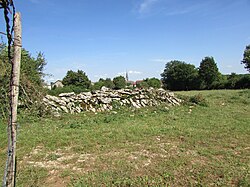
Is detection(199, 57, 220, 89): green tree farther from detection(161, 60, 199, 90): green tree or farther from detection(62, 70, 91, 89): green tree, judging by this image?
detection(62, 70, 91, 89): green tree

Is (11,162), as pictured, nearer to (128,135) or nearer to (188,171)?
(188,171)

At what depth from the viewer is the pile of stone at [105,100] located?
7578mm

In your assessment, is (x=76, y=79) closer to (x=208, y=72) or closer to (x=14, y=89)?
(x=208, y=72)

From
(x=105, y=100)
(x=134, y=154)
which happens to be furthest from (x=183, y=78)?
(x=134, y=154)

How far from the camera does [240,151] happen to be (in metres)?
3.43

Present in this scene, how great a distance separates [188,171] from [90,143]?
7.36ft

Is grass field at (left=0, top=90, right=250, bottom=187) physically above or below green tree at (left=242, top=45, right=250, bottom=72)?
below

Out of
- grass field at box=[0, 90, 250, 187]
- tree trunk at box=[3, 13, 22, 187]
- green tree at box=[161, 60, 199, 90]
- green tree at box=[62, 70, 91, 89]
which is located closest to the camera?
tree trunk at box=[3, 13, 22, 187]

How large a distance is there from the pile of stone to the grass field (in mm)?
1938

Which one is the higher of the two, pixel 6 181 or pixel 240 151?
pixel 6 181

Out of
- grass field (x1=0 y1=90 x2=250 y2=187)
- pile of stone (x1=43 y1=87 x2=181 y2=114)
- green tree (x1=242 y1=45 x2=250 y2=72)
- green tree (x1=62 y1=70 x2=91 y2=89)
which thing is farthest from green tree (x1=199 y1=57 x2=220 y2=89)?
grass field (x1=0 y1=90 x2=250 y2=187)

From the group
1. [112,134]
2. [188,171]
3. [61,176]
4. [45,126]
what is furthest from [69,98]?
[188,171]

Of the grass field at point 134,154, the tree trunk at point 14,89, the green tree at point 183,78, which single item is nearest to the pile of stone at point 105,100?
the grass field at point 134,154

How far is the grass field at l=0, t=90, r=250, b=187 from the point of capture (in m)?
2.53
